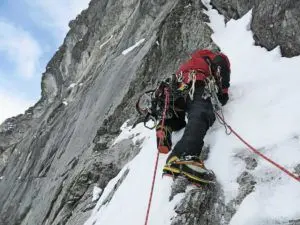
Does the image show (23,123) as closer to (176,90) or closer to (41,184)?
(41,184)

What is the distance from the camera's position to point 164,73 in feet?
42.4

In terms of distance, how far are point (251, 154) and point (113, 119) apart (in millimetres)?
8277

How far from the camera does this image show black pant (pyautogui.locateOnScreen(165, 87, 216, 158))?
5828 mm

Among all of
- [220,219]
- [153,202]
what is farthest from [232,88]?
[220,219]

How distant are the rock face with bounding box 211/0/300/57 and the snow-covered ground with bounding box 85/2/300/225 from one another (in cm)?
24

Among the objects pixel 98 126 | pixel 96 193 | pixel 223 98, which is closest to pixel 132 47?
pixel 98 126

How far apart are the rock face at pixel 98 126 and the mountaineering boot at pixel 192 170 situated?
412 centimetres

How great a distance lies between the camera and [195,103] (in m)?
6.79

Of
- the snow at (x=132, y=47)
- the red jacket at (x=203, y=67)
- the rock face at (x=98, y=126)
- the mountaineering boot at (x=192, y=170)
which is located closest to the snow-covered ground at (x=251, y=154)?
the mountaineering boot at (x=192, y=170)

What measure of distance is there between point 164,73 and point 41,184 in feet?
24.3

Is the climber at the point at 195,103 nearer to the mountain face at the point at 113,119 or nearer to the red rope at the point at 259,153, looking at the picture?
the red rope at the point at 259,153

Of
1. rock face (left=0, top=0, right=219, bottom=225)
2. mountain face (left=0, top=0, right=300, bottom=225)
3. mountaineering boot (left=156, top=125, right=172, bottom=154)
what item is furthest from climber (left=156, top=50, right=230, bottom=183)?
rock face (left=0, top=0, right=219, bottom=225)

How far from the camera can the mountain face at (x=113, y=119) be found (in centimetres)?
921

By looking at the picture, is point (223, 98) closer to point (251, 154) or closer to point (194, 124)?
point (194, 124)
